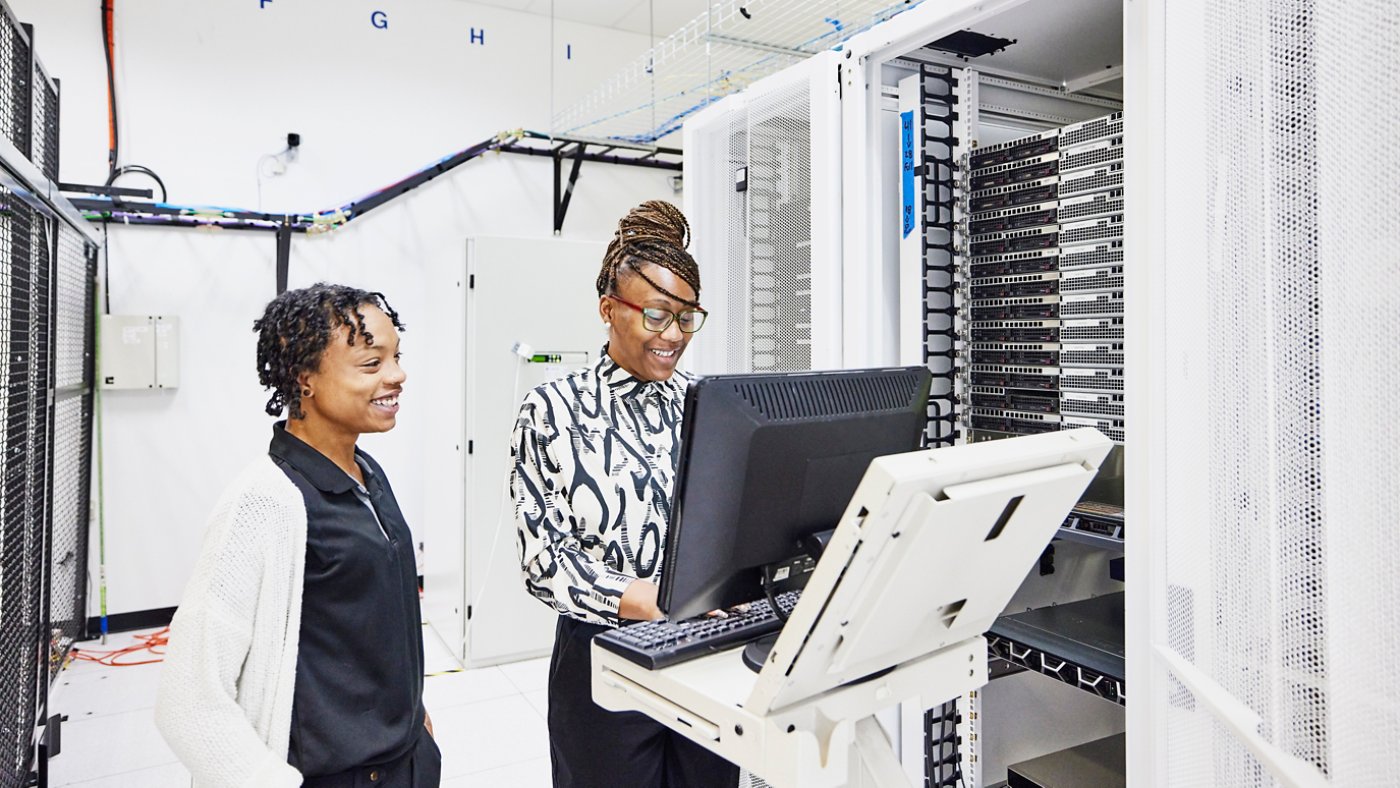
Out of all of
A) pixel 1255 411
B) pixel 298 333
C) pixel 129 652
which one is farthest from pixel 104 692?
pixel 1255 411

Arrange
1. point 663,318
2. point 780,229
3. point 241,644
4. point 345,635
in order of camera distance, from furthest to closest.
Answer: point 780,229 → point 663,318 → point 345,635 → point 241,644

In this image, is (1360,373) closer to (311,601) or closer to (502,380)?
(311,601)

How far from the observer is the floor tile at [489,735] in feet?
9.02

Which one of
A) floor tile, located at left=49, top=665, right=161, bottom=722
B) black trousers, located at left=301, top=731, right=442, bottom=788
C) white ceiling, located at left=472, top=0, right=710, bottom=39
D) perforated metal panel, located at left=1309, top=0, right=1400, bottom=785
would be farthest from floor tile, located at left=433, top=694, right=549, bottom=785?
white ceiling, located at left=472, top=0, right=710, bottom=39

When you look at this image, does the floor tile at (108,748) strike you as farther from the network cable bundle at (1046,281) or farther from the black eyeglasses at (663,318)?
the network cable bundle at (1046,281)

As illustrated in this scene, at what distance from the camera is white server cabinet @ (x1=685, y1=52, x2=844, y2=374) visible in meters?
1.86

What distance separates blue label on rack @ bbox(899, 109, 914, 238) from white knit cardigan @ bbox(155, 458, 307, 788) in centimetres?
135

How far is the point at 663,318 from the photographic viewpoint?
1.38 m

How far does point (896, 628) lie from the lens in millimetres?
866

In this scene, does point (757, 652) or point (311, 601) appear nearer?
point (757, 652)

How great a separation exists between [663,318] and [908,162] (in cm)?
84

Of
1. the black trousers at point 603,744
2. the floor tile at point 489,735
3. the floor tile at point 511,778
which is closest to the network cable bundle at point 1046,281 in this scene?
the black trousers at point 603,744

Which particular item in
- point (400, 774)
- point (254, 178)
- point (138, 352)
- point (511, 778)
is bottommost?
point (511, 778)

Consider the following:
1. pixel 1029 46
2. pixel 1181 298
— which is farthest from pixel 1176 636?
pixel 1029 46
